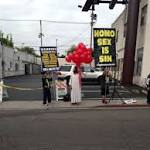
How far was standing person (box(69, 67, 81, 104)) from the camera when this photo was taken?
20891 millimetres

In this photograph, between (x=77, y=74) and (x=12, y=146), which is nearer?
(x=12, y=146)

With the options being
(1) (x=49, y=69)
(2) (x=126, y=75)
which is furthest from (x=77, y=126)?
(2) (x=126, y=75)

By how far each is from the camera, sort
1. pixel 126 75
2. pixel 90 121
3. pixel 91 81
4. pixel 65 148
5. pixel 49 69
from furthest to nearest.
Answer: pixel 91 81 → pixel 126 75 → pixel 49 69 → pixel 90 121 → pixel 65 148

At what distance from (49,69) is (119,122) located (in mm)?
9157

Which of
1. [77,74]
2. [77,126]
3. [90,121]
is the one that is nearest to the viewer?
[77,126]

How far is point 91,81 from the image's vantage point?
3781 centimetres

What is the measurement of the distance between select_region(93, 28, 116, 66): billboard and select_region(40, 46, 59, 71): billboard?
8.28 feet

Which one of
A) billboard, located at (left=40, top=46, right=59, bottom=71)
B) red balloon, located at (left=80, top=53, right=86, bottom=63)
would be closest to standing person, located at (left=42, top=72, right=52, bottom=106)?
billboard, located at (left=40, top=46, right=59, bottom=71)

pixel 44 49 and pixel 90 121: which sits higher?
pixel 44 49

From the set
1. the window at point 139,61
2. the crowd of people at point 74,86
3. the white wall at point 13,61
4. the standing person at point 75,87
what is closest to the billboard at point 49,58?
the crowd of people at point 74,86

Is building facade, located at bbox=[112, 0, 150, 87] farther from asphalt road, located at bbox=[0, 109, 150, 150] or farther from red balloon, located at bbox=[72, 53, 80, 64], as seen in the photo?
asphalt road, located at bbox=[0, 109, 150, 150]

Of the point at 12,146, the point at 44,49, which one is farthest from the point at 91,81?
the point at 12,146

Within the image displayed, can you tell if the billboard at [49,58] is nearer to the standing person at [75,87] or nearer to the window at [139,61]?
the standing person at [75,87]

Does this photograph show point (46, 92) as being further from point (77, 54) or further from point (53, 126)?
point (53, 126)
